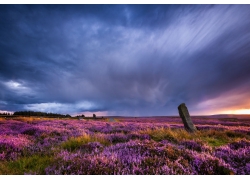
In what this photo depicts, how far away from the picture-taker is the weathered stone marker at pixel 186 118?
931cm

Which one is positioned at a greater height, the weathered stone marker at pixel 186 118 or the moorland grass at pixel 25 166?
the weathered stone marker at pixel 186 118

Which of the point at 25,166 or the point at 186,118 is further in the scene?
the point at 186,118

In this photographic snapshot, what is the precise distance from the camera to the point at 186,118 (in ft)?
31.3

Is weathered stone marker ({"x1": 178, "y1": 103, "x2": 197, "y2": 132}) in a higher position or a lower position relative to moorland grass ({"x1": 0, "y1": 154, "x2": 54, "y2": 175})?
higher

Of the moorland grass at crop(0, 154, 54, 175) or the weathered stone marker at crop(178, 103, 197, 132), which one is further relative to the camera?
the weathered stone marker at crop(178, 103, 197, 132)

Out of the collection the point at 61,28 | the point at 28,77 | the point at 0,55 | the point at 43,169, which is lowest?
the point at 43,169

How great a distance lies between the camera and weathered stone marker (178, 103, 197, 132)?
9309mm

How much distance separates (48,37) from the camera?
5.62 m

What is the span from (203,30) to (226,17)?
2.45 ft

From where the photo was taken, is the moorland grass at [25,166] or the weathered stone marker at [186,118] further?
the weathered stone marker at [186,118]

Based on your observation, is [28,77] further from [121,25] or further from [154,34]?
[154,34]
